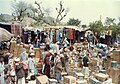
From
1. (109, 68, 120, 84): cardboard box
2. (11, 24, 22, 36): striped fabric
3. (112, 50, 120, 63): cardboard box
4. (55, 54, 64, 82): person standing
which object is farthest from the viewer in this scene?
(11, 24, 22, 36): striped fabric

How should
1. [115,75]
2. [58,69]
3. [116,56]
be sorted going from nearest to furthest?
[115,75], [58,69], [116,56]

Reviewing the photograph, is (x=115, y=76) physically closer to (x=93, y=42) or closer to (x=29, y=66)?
(x=29, y=66)

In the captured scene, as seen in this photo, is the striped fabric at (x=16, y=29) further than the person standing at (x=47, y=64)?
Yes

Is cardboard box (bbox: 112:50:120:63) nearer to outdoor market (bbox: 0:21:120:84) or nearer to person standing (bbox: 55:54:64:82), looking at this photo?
outdoor market (bbox: 0:21:120:84)

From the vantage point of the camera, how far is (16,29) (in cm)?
1402

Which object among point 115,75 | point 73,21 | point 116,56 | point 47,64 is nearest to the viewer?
point 115,75

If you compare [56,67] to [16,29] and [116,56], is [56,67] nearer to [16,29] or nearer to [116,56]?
[116,56]

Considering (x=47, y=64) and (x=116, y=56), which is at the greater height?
(x=116, y=56)

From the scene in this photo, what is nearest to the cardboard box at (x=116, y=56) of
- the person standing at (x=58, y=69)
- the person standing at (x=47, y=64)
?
the person standing at (x=58, y=69)

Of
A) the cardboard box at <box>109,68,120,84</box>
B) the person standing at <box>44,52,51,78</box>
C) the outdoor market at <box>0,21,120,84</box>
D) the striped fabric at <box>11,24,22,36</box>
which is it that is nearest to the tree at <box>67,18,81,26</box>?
the striped fabric at <box>11,24,22,36</box>

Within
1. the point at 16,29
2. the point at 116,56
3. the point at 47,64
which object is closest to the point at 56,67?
the point at 47,64

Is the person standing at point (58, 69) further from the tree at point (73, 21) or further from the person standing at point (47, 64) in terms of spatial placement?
the tree at point (73, 21)

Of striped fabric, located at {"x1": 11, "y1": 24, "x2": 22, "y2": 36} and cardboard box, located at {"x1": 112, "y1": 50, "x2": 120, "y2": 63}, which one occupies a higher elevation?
striped fabric, located at {"x1": 11, "y1": 24, "x2": 22, "y2": 36}

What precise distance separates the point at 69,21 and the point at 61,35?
2297cm
